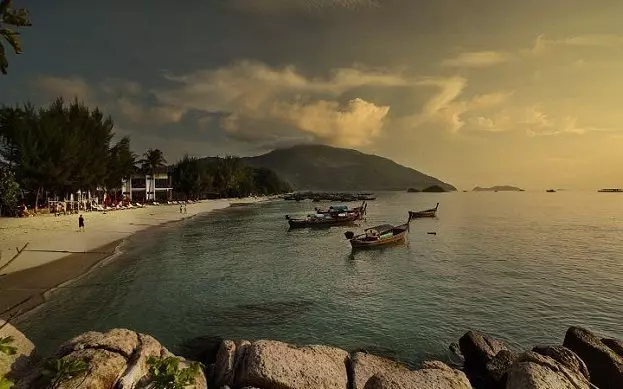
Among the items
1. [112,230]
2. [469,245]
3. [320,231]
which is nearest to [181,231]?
[112,230]

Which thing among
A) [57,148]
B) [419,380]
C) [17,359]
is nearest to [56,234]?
[57,148]

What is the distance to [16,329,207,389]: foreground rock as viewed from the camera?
9.17 meters

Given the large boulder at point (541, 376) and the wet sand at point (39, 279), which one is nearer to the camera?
the large boulder at point (541, 376)

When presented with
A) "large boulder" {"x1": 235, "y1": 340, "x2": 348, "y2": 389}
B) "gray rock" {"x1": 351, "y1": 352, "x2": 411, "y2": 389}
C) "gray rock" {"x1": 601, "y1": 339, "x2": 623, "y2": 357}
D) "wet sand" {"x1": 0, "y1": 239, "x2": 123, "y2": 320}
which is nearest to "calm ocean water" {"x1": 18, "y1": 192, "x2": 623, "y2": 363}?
"wet sand" {"x1": 0, "y1": 239, "x2": 123, "y2": 320}

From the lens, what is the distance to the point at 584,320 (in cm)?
2330

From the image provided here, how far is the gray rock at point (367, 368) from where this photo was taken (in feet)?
36.1

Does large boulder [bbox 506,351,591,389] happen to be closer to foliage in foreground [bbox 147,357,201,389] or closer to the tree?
foliage in foreground [bbox 147,357,201,389]

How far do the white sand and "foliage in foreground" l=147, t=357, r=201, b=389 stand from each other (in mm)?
17697

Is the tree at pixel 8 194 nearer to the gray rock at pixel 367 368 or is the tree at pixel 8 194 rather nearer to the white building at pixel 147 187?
the white building at pixel 147 187

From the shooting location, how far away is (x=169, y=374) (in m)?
9.37

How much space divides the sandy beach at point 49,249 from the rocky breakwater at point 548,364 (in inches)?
681

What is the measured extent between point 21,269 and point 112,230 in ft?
88.6

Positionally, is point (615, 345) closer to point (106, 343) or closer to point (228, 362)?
point (228, 362)

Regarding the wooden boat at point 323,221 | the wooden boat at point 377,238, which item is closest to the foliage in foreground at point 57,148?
the wooden boat at point 323,221
